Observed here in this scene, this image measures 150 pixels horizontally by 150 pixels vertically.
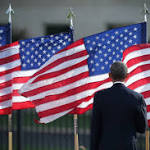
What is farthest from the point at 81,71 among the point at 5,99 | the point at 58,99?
the point at 5,99

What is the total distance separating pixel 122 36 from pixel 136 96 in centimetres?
277

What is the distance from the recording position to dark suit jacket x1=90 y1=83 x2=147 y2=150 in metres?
5.08

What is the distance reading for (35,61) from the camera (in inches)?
325

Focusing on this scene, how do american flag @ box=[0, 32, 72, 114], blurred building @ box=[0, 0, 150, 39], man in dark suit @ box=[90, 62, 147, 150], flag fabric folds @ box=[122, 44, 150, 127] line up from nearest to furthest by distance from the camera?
man in dark suit @ box=[90, 62, 147, 150] → flag fabric folds @ box=[122, 44, 150, 127] → american flag @ box=[0, 32, 72, 114] → blurred building @ box=[0, 0, 150, 39]

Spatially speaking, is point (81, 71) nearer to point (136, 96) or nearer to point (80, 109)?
point (80, 109)

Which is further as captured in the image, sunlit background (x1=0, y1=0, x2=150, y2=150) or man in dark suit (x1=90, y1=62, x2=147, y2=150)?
sunlit background (x1=0, y1=0, x2=150, y2=150)

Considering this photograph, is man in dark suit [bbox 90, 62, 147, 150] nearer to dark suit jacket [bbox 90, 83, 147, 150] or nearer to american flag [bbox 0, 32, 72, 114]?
dark suit jacket [bbox 90, 83, 147, 150]

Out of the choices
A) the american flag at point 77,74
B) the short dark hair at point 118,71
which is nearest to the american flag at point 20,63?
the american flag at point 77,74

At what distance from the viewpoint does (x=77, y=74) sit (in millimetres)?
7840

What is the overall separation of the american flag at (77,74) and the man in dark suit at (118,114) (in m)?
2.53

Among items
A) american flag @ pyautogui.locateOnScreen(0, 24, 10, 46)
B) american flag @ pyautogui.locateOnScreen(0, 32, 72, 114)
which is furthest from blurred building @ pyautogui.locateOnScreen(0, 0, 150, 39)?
american flag @ pyautogui.locateOnScreen(0, 32, 72, 114)

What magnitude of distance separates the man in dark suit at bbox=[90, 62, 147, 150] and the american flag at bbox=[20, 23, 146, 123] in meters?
2.53

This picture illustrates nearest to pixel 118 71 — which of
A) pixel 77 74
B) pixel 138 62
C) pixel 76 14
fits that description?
pixel 138 62

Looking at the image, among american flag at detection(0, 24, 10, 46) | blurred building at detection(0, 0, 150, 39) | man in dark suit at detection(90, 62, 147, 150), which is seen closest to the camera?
man in dark suit at detection(90, 62, 147, 150)
